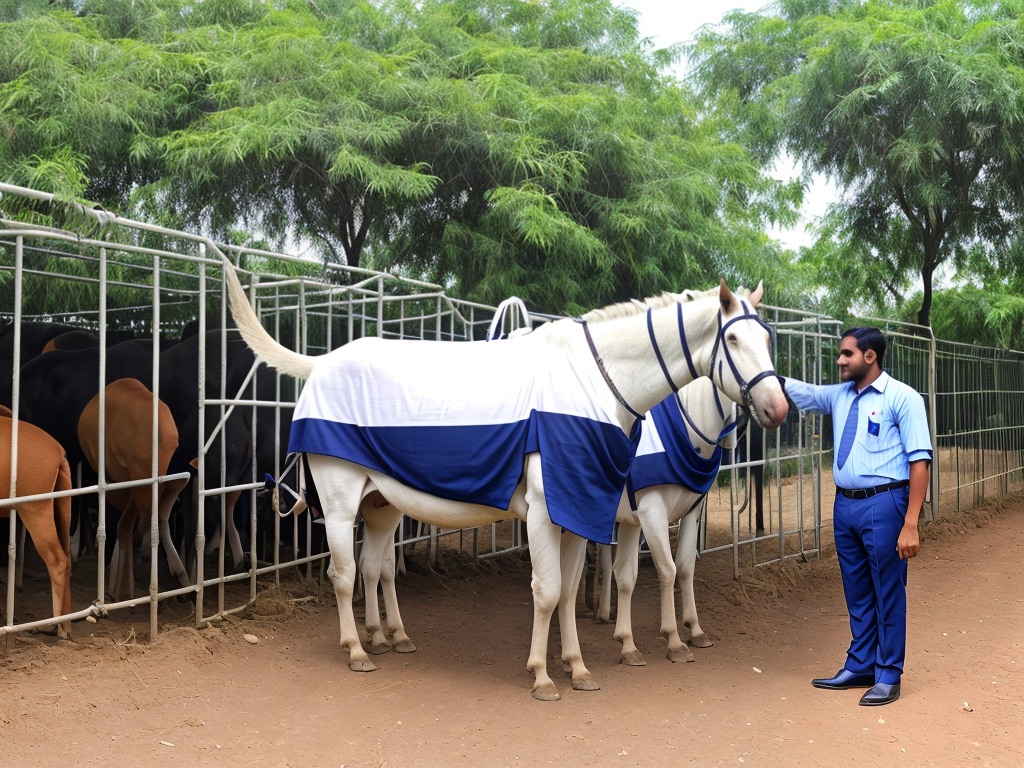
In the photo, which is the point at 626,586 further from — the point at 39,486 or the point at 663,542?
the point at 39,486

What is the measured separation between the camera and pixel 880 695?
4.52 meters

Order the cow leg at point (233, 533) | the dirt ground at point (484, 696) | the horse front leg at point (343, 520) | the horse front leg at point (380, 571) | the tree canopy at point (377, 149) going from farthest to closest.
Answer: the tree canopy at point (377, 149), the cow leg at point (233, 533), the horse front leg at point (380, 571), the horse front leg at point (343, 520), the dirt ground at point (484, 696)

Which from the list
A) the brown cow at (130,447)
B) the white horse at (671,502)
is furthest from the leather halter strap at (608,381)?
the brown cow at (130,447)

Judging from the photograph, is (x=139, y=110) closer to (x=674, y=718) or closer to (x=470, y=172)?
(x=470, y=172)

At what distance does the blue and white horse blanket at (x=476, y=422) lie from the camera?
462 centimetres

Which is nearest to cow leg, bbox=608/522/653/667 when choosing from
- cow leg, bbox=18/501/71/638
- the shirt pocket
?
the shirt pocket

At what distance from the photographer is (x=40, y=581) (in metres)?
6.55

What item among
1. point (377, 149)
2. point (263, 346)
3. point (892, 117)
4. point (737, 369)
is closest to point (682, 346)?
point (737, 369)

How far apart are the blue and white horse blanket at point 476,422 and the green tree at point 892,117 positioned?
8432mm

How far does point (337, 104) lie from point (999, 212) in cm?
937

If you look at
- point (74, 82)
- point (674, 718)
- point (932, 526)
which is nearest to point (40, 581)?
point (674, 718)

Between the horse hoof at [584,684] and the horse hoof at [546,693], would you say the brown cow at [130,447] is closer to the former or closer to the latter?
the horse hoof at [546,693]

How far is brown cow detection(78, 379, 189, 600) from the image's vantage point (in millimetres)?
5781

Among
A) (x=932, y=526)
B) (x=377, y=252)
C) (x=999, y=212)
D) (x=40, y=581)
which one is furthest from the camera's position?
(x=999, y=212)
